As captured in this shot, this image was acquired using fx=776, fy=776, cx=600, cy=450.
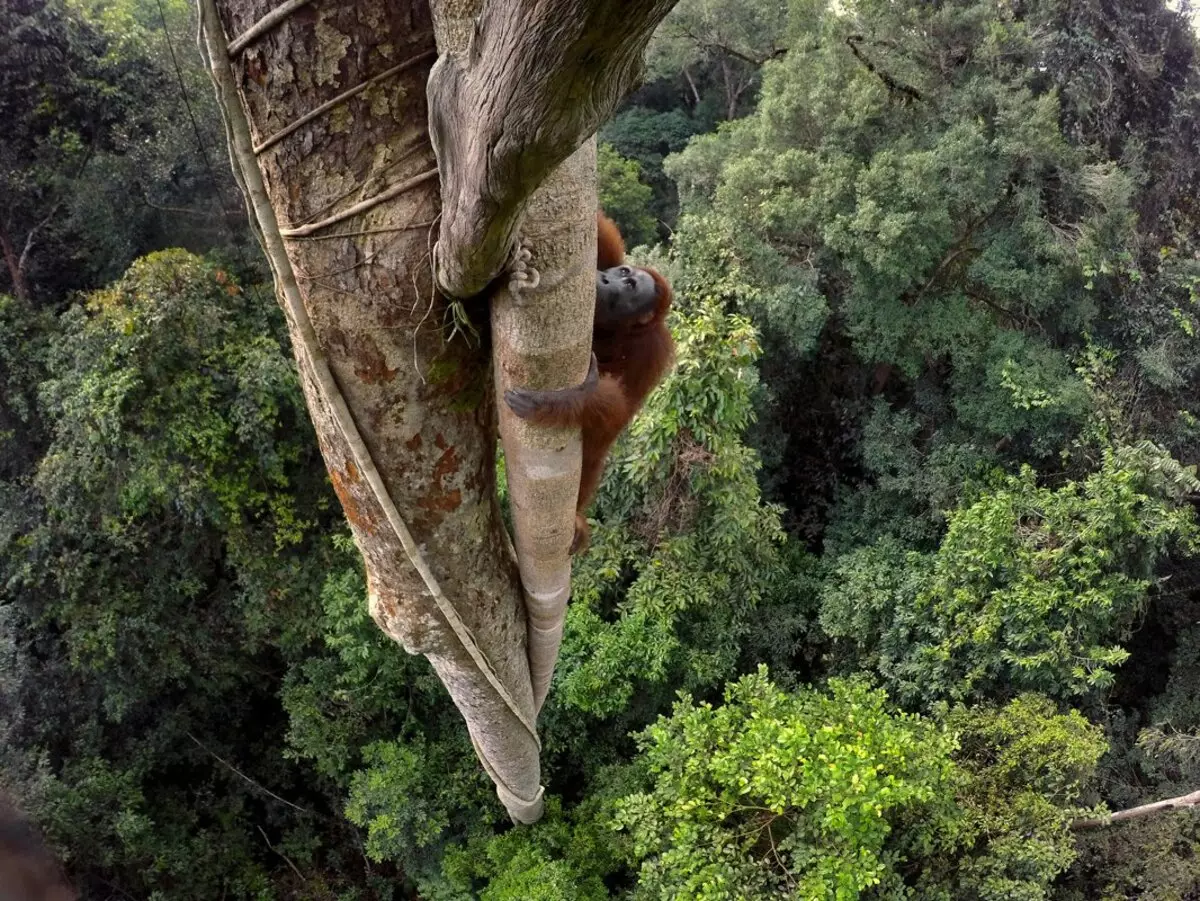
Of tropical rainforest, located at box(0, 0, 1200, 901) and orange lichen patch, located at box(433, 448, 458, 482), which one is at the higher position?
orange lichen patch, located at box(433, 448, 458, 482)

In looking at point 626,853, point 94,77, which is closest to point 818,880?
point 626,853

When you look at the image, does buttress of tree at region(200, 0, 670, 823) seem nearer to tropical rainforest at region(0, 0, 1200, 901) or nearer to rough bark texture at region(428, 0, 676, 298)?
rough bark texture at region(428, 0, 676, 298)

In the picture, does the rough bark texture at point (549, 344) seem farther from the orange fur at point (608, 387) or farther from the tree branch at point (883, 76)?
the tree branch at point (883, 76)

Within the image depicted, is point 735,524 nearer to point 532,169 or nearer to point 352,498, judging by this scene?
point 352,498

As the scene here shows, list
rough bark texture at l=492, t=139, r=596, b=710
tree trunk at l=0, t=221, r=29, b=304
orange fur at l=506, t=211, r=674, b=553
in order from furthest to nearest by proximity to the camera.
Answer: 1. tree trunk at l=0, t=221, r=29, b=304
2. orange fur at l=506, t=211, r=674, b=553
3. rough bark texture at l=492, t=139, r=596, b=710

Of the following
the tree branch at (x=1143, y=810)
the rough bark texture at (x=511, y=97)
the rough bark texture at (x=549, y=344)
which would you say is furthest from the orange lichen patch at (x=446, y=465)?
the tree branch at (x=1143, y=810)

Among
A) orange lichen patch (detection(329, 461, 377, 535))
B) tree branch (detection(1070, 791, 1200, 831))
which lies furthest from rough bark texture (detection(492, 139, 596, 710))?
tree branch (detection(1070, 791, 1200, 831))

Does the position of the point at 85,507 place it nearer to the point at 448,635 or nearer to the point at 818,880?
the point at 448,635
